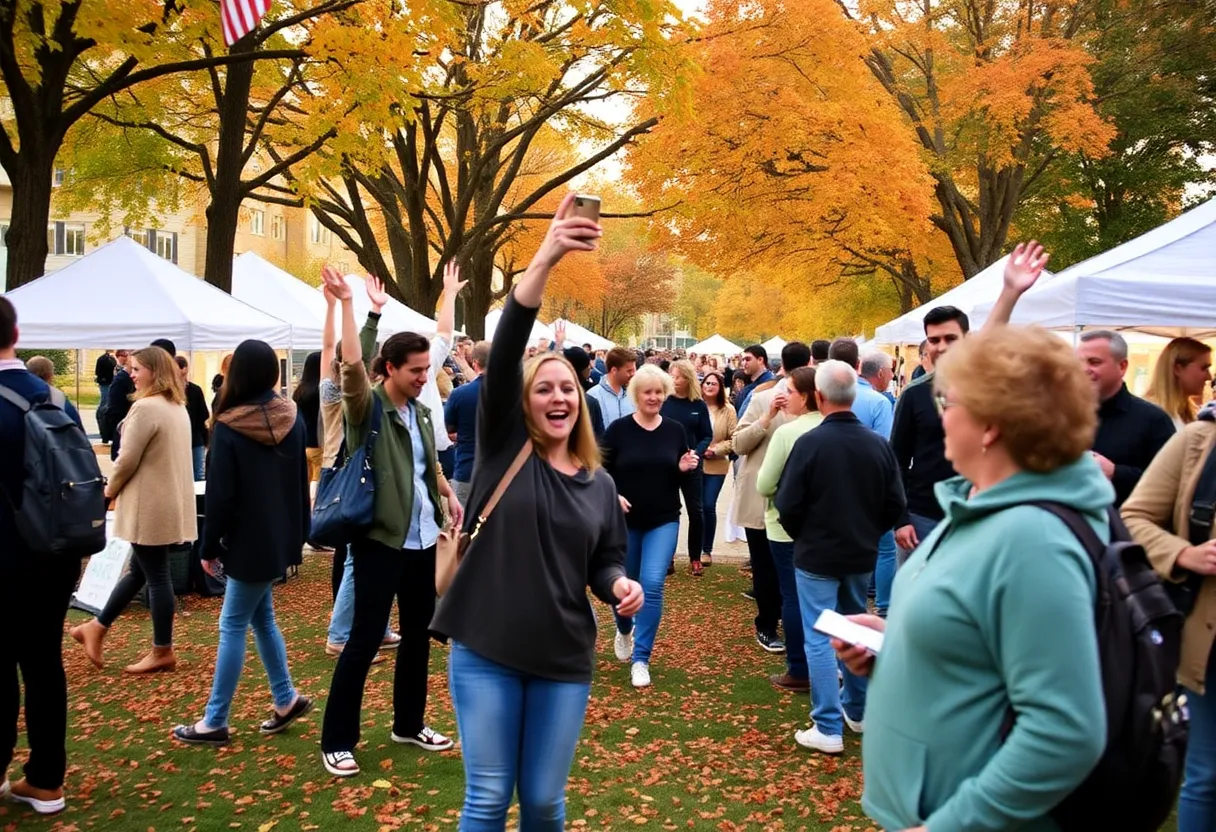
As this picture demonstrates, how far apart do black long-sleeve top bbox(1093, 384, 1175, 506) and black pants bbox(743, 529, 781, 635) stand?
3.36 meters

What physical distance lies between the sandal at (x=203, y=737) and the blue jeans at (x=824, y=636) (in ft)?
10.6

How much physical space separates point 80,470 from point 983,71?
21.8 metres

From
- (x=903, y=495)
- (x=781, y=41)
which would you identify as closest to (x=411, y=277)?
(x=781, y=41)

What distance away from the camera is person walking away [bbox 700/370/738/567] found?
34.8 feet

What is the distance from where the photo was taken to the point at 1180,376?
191 inches

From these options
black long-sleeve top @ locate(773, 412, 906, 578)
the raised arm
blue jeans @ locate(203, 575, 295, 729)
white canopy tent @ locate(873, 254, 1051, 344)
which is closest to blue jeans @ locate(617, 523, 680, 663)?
black long-sleeve top @ locate(773, 412, 906, 578)

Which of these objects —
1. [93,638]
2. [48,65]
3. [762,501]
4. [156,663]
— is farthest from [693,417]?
[48,65]

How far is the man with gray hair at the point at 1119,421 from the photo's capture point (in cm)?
468

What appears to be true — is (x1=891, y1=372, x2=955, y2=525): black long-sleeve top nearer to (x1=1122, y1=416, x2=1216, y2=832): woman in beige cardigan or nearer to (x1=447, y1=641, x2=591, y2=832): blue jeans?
(x1=1122, y1=416, x2=1216, y2=832): woman in beige cardigan

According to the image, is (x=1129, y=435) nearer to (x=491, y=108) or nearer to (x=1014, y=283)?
(x=1014, y=283)

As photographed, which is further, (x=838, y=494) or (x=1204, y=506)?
(x=838, y=494)

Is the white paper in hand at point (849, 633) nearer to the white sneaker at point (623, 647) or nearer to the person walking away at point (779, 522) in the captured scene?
the person walking away at point (779, 522)

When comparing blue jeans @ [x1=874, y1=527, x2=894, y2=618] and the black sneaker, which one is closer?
the black sneaker

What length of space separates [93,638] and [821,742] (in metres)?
4.93
